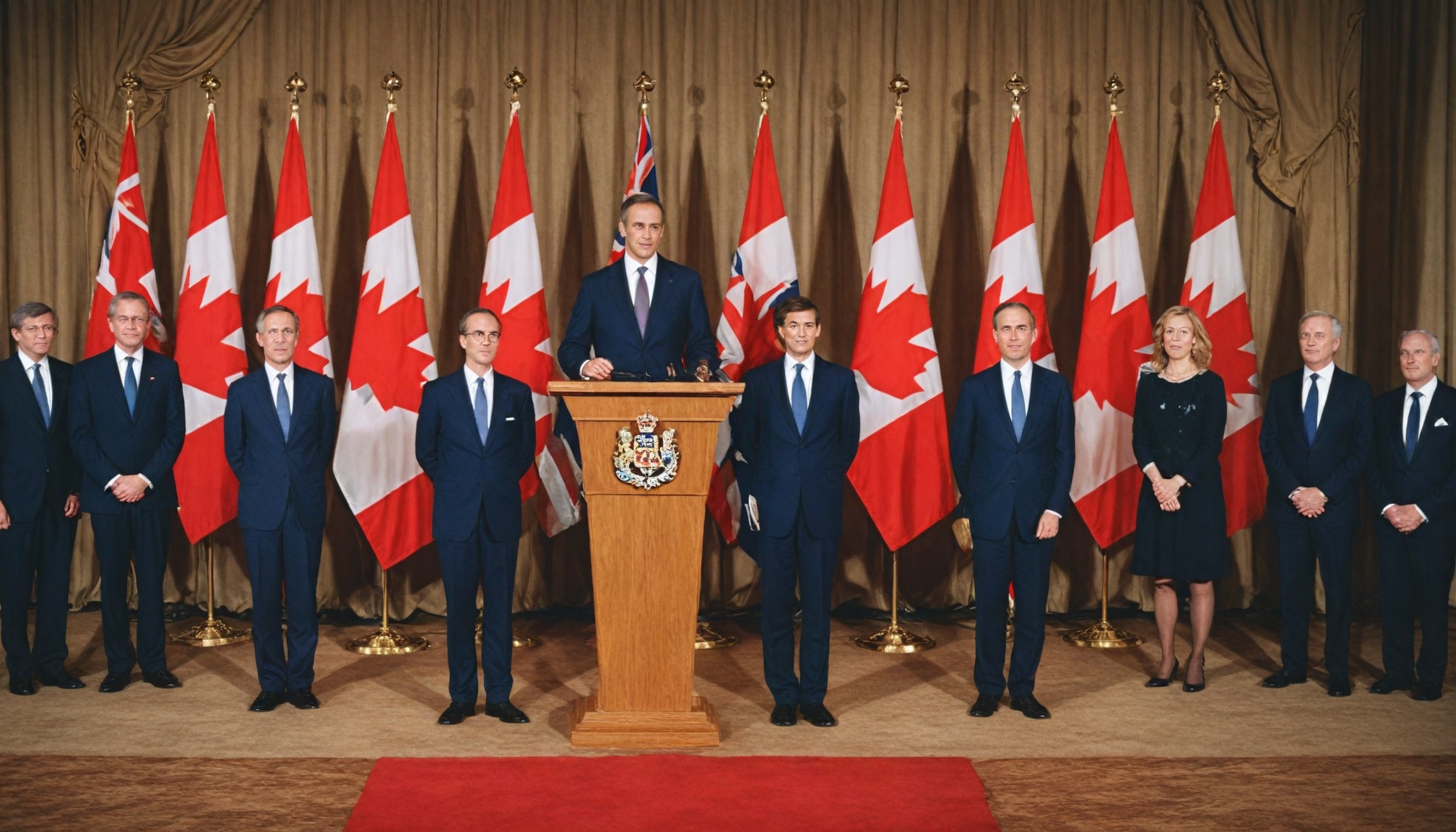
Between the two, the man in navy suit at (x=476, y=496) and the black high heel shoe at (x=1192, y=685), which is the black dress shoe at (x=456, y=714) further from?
the black high heel shoe at (x=1192, y=685)

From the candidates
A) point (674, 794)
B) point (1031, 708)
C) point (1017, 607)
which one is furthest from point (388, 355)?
point (1031, 708)

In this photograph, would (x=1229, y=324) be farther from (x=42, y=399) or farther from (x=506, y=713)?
(x=42, y=399)

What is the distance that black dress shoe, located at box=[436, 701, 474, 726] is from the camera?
468 centimetres

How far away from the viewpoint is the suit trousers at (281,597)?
4.90 metres

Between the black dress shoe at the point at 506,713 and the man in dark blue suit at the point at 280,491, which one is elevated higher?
the man in dark blue suit at the point at 280,491

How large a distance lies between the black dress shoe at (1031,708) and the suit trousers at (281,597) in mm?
2772

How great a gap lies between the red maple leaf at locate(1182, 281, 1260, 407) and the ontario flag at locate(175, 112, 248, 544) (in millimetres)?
4815

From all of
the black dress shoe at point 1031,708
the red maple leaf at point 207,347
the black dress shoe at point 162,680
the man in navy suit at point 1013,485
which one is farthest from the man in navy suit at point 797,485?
the red maple leaf at point 207,347

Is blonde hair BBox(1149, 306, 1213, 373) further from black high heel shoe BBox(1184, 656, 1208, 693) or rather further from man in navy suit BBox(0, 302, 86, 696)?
man in navy suit BBox(0, 302, 86, 696)

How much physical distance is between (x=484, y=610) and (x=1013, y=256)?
3215 mm

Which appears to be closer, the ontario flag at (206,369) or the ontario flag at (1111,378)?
the ontario flag at (206,369)

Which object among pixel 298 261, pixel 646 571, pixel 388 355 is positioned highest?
pixel 298 261

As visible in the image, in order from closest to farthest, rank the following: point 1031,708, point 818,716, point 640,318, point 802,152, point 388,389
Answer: point 818,716, point 1031,708, point 640,318, point 388,389, point 802,152

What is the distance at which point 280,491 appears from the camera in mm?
→ 4863
